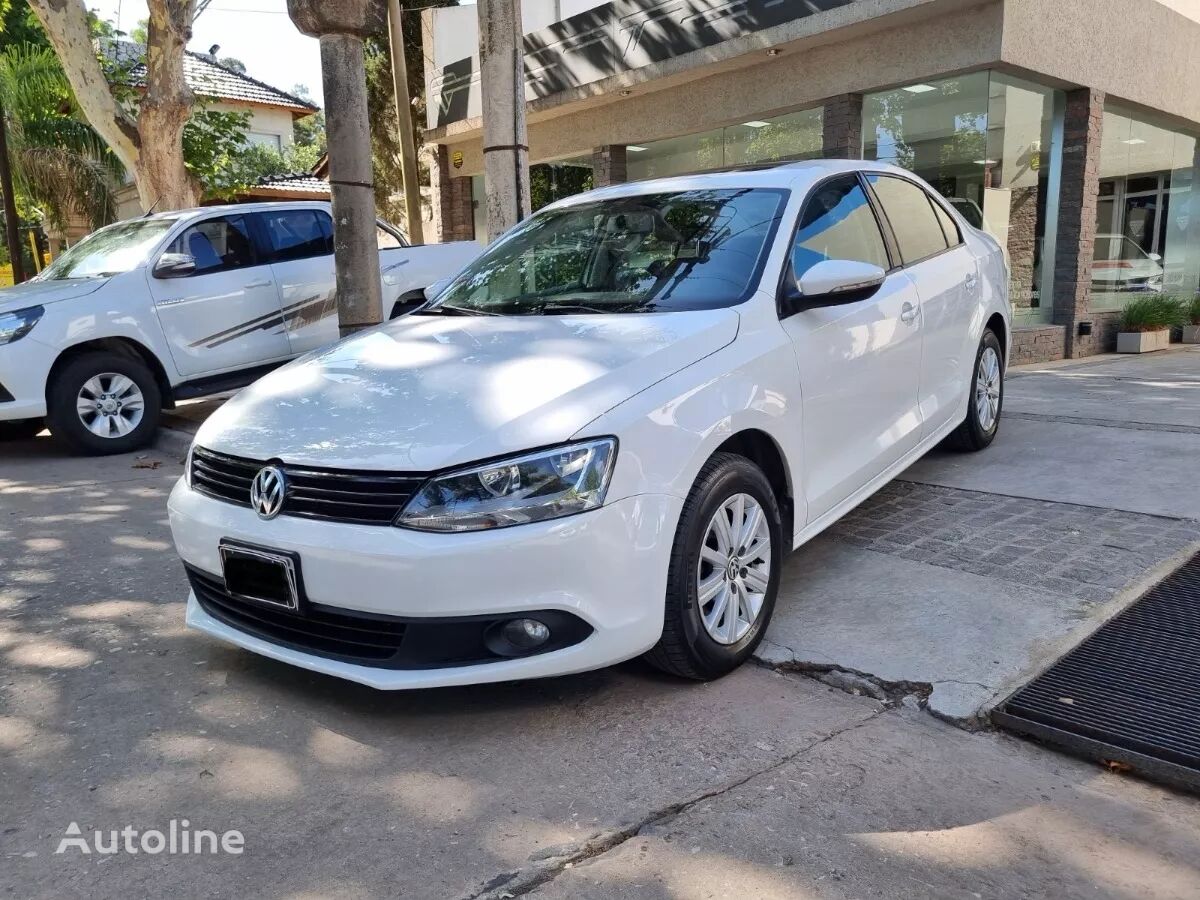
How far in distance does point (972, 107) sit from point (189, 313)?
25.9 ft

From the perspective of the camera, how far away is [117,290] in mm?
7199

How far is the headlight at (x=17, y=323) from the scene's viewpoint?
6.70 m

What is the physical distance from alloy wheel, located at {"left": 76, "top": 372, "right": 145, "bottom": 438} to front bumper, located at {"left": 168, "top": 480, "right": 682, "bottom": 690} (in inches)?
198

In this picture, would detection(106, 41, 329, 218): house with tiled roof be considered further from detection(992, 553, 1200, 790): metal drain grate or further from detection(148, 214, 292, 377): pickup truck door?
detection(992, 553, 1200, 790): metal drain grate

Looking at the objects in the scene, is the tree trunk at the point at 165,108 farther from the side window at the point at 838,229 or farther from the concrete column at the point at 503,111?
the side window at the point at 838,229

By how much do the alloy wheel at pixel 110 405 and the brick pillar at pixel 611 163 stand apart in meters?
8.07

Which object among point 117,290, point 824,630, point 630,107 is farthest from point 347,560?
point 630,107

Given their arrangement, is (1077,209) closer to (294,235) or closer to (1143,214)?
(1143,214)

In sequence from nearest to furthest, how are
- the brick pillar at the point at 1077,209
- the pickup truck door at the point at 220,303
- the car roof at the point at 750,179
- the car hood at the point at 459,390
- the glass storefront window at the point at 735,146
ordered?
the car hood at the point at 459,390
the car roof at the point at 750,179
the pickup truck door at the point at 220,303
the brick pillar at the point at 1077,209
the glass storefront window at the point at 735,146

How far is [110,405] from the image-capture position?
7.24 metres

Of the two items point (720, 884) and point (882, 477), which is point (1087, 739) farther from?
point (882, 477)

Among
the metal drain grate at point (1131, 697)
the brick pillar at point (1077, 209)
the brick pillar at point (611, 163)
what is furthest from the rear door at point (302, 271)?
the brick pillar at point (1077, 209)

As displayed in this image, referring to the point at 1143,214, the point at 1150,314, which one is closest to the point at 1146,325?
the point at 1150,314

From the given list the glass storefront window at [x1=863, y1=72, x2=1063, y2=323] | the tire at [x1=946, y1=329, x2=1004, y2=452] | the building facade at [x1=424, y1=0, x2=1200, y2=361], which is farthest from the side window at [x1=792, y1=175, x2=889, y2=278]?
the glass storefront window at [x1=863, y1=72, x2=1063, y2=323]
